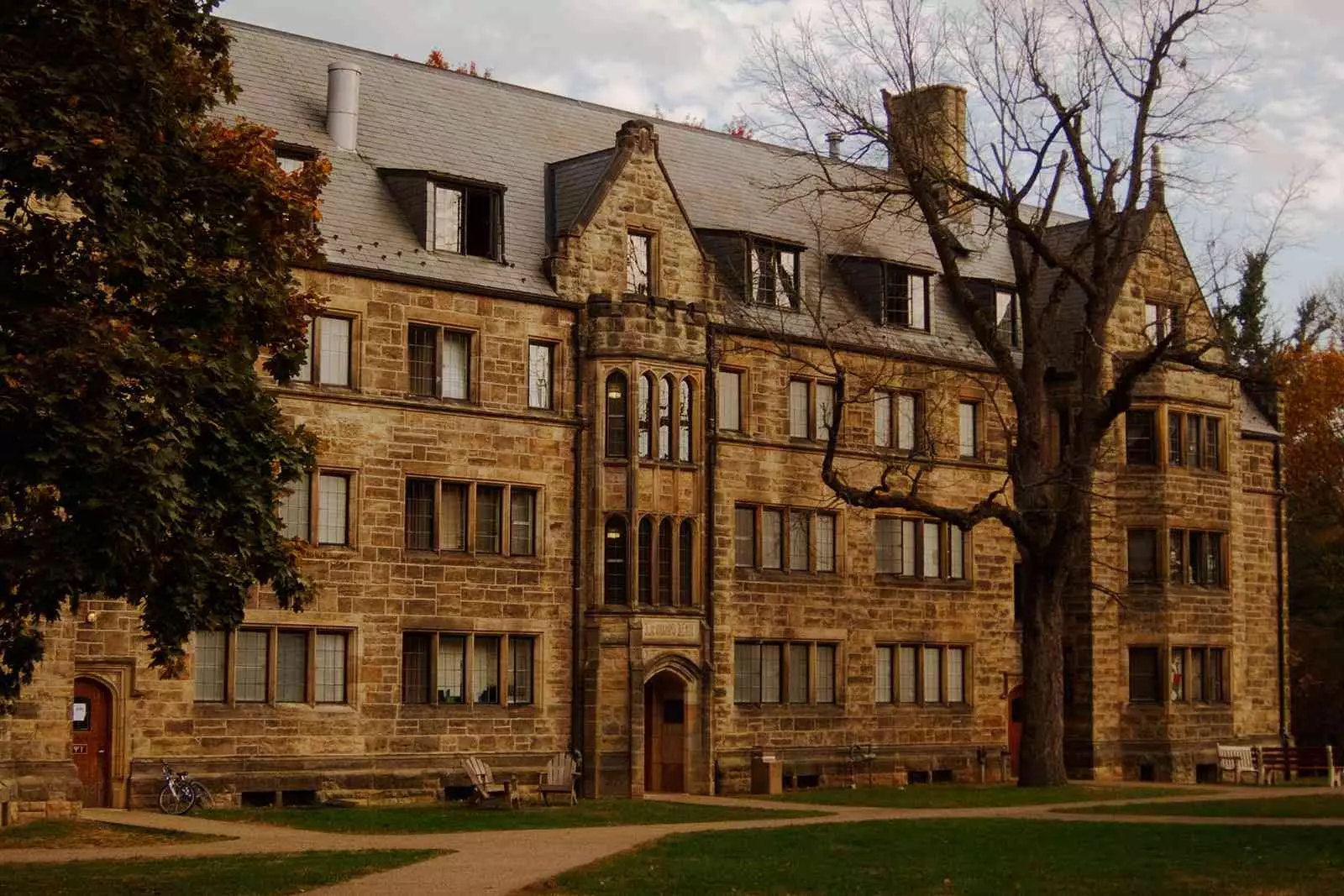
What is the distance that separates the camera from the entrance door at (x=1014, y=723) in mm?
49438

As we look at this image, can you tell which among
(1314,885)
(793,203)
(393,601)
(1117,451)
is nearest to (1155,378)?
(1117,451)

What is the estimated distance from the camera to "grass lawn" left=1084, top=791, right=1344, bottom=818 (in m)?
32.4

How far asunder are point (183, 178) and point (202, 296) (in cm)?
127

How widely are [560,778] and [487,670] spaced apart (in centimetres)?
389

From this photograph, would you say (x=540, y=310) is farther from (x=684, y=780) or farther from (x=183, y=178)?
(x=183, y=178)

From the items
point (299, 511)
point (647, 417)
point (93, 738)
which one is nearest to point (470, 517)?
point (299, 511)

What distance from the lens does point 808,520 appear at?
44.5 metres

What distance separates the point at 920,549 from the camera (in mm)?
47375

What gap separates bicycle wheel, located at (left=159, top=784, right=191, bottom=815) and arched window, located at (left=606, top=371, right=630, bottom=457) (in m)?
11.2

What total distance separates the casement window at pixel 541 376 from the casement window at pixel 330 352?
4018 millimetres

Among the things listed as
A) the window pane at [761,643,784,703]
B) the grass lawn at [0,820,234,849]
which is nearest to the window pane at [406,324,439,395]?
the window pane at [761,643,784,703]

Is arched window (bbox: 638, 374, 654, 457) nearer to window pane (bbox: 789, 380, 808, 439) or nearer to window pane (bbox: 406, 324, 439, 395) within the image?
window pane (bbox: 406, 324, 439, 395)

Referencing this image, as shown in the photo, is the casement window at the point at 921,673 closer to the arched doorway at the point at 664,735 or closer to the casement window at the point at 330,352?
the arched doorway at the point at 664,735

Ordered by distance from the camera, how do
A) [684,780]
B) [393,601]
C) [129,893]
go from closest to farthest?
[129,893]
[393,601]
[684,780]
